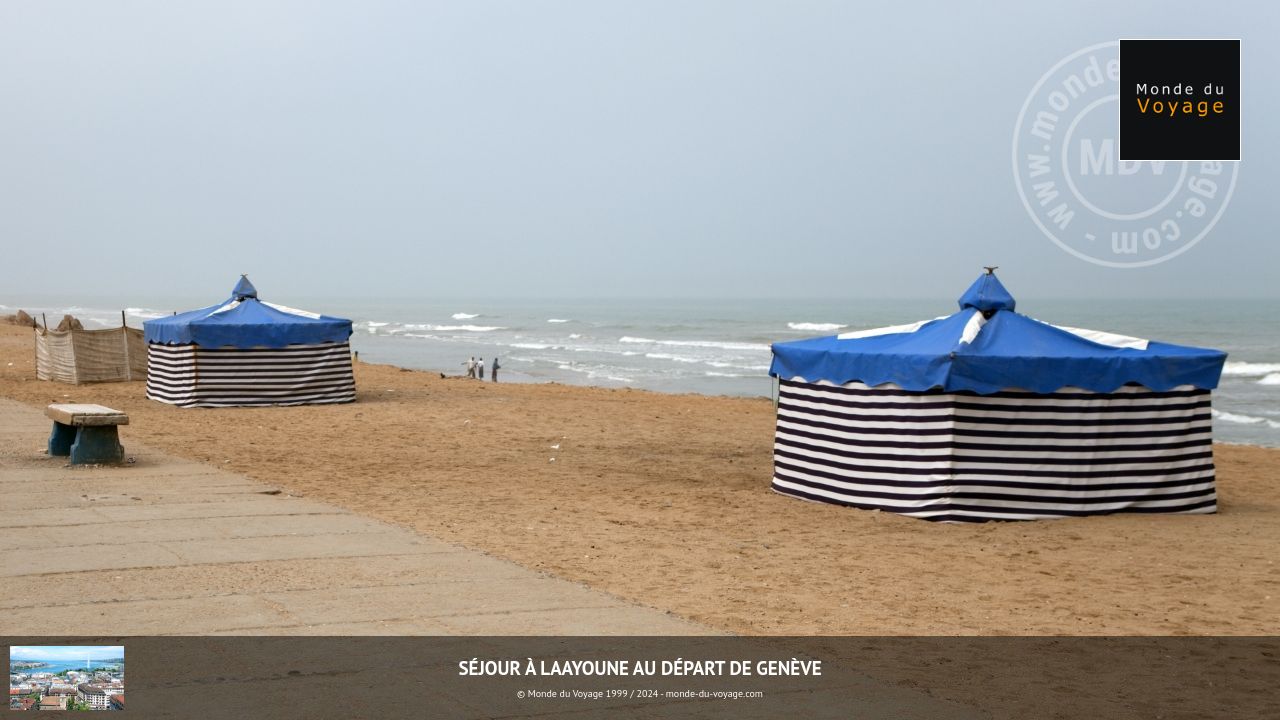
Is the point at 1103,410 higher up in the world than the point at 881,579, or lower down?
higher up

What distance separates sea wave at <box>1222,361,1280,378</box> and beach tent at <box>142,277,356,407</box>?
3009 centimetres

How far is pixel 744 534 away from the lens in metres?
8.72

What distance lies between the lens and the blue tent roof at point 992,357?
9109 millimetres

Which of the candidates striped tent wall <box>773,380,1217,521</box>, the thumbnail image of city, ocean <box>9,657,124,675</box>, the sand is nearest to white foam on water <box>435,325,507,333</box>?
the sand

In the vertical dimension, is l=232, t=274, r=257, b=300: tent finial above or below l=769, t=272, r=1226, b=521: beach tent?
above

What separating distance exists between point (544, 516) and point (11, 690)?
4862 mm

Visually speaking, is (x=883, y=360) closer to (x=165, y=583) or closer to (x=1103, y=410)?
(x=1103, y=410)

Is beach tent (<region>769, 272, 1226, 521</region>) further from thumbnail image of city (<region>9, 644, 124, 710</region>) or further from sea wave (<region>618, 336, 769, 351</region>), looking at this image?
sea wave (<region>618, 336, 769, 351</region>)

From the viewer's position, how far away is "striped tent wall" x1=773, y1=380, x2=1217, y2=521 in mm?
9258

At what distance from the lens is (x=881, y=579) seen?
7.27 metres

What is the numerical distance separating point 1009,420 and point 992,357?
1.68 ft

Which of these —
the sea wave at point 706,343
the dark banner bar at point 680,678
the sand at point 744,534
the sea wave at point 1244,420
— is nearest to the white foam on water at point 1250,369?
the sea wave at point 1244,420

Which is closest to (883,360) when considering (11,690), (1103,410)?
(1103,410)

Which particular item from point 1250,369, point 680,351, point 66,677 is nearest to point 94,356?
point 66,677
